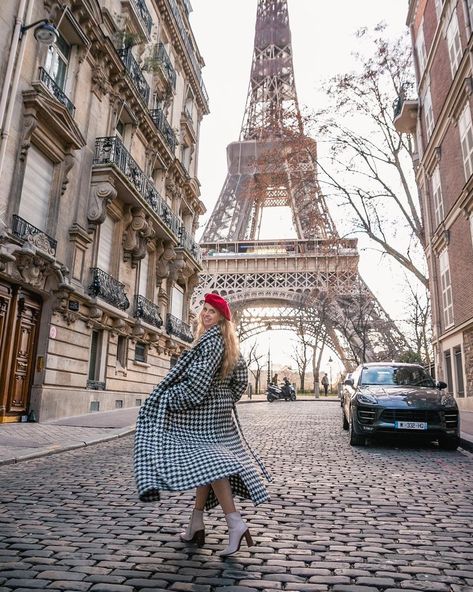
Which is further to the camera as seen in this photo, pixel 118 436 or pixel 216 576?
pixel 118 436

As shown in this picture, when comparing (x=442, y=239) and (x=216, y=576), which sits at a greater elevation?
(x=442, y=239)

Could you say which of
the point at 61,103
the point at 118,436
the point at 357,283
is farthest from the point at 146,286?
the point at 357,283

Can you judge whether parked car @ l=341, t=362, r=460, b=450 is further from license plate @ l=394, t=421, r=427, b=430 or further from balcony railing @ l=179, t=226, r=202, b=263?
balcony railing @ l=179, t=226, r=202, b=263

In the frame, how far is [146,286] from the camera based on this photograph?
64.7 ft

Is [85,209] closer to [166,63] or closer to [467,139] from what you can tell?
[166,63]

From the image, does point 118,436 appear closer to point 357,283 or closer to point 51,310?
point 51,310

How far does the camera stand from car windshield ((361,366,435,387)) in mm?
9695

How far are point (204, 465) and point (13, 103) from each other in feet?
34.3

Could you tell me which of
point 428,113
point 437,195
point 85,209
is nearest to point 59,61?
point 85,209

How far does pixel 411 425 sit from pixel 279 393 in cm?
2525

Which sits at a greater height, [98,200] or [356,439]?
[98,200]

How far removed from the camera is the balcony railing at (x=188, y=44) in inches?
909

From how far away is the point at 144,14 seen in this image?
62.0 feet

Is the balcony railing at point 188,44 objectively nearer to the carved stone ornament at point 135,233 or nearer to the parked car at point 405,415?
the carved stone ornament at point 135,233
